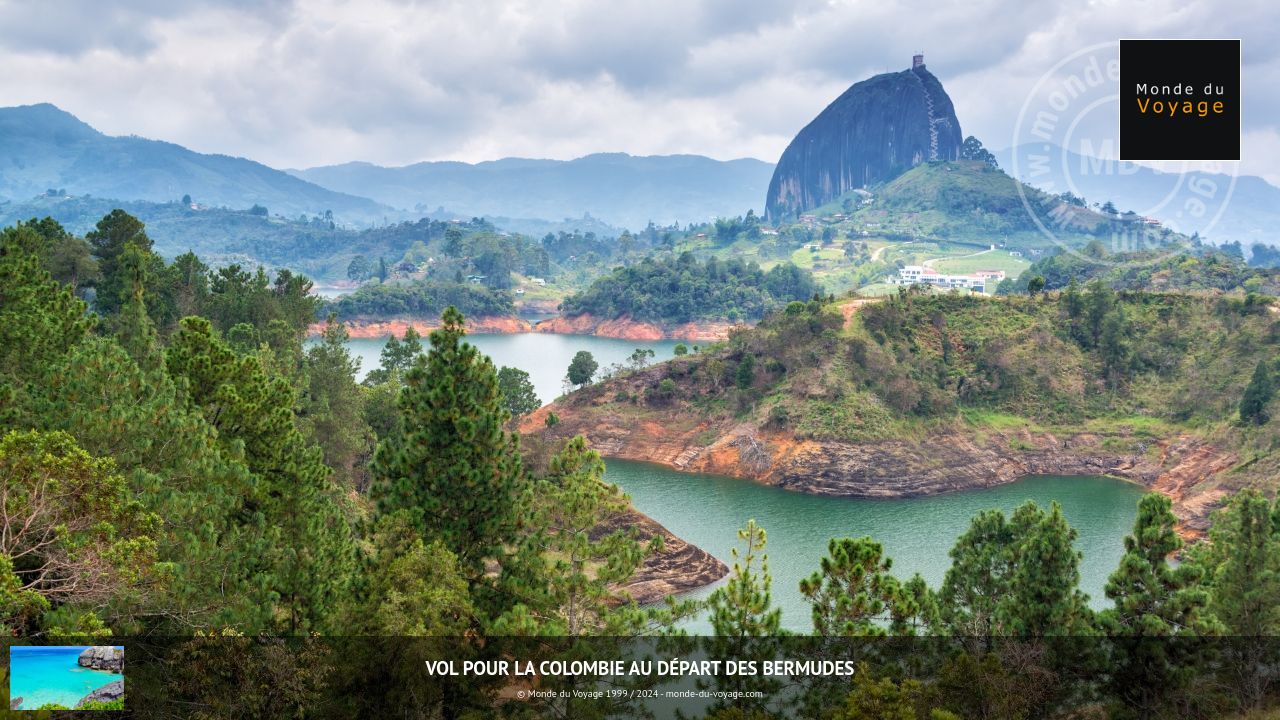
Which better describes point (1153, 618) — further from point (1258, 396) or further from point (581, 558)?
point (1258, 396)

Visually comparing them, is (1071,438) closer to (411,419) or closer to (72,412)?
(411,419)

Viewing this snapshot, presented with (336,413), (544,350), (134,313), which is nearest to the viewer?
(134,313)

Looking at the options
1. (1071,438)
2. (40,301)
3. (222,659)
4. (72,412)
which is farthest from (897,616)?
(1071,438)

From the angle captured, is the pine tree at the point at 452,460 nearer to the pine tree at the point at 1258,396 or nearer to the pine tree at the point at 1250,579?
the pine tree at the point at 1250,579

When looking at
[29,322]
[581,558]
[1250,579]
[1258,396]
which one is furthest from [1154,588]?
[1258,396]

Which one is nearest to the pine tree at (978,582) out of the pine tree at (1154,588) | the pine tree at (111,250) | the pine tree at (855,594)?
the pine tree at (1154,588)

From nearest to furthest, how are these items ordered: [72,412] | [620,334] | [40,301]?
[72,412] < [40,301] < [620,334]
